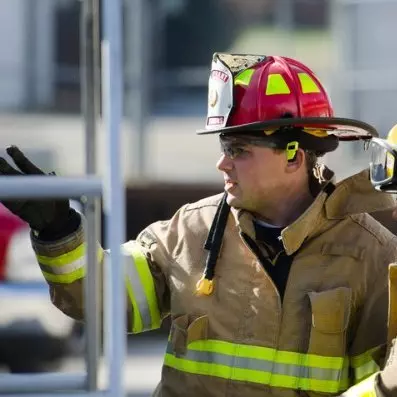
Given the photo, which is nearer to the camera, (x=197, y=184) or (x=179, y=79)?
(x=197, y=184)

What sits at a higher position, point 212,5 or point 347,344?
point 212,5

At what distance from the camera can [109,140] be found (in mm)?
2219

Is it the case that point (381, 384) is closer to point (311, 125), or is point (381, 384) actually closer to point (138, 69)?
point (311, 125)

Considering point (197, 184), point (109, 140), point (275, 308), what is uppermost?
point (109, 140)

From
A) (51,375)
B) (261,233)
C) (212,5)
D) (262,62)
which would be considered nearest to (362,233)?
(261,233)

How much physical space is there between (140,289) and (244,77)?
589mm

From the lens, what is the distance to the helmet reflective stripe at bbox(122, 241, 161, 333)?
3.28m

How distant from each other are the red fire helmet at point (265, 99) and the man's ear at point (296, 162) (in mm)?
71

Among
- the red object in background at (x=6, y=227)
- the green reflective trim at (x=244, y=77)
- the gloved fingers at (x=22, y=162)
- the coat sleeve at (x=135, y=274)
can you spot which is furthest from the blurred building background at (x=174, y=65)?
the gloved fingers at (x=22, y=162)

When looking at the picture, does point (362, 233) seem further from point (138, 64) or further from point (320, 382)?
point (138, 64)

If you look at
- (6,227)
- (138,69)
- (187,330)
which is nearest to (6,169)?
(187,330)

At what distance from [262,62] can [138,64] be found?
689cm

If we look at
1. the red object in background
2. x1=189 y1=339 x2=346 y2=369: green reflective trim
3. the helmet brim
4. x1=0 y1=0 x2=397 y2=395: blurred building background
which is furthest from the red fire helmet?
x1=0 y1=0 x2=397 y2=395: blurred building background

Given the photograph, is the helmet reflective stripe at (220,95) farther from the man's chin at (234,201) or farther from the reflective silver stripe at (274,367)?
the reflective silver stripe at (274,367)
